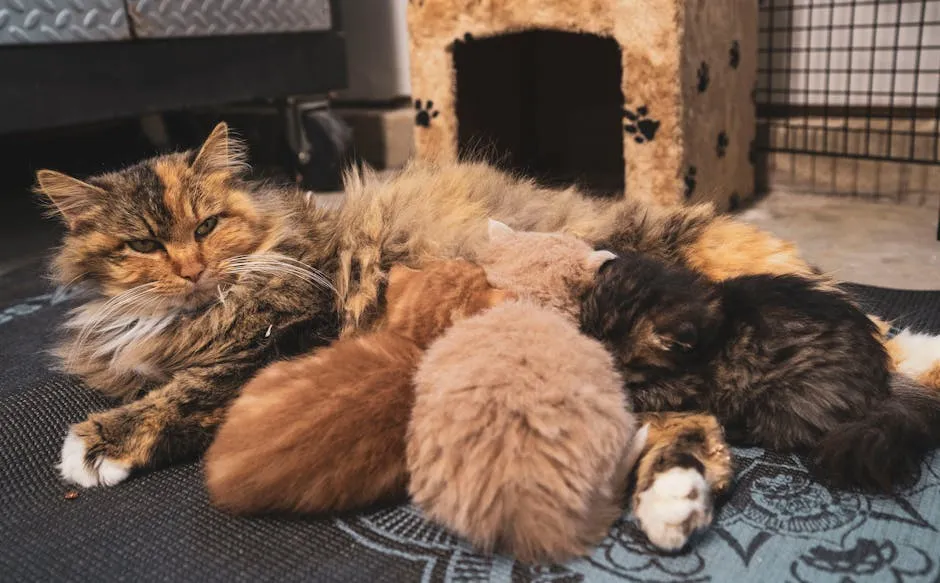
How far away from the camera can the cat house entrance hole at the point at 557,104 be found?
317 cm

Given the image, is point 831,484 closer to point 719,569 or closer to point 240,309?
point 719,569

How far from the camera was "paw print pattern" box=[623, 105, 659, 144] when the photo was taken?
2.26m

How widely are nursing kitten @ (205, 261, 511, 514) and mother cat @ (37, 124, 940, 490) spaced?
205mm

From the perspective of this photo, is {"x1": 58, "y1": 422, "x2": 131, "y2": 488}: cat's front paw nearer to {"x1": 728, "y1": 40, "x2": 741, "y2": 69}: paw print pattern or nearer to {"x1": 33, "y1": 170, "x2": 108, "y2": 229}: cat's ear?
{"x1": 33, "y1": 170, "x2": 108, "y2": 229}: cat's ear

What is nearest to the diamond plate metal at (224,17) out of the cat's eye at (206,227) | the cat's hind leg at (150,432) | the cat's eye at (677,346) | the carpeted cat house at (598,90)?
the carpeted cat house at (598,90)

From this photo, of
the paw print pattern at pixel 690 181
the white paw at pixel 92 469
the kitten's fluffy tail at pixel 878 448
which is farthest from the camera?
the paw print pattern at pixel 690 181

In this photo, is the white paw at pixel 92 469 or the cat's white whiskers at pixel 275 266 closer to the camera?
the white paw at pixel 92 469

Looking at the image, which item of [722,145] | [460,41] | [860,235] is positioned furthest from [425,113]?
[860,235]

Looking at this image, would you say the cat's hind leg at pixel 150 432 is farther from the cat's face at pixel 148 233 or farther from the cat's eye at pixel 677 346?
the cat's eye at pixel 677 346

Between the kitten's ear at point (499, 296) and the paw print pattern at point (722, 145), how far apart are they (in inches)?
62.8

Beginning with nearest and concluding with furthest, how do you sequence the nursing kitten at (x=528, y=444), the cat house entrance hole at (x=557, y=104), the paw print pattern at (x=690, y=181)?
the nursing kitten at (x=528, y=444) → the paw print pattern at (x=690, y=181) → the cat house entrance hole at (x=557, y=104)

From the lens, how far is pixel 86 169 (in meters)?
3.63

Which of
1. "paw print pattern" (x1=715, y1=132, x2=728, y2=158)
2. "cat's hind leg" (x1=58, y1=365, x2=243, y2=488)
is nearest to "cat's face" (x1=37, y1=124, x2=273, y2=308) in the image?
"cat's hind leg" (x1=58, y1=365, x2=243, y2=488)

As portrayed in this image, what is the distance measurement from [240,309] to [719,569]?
0.86 metres
